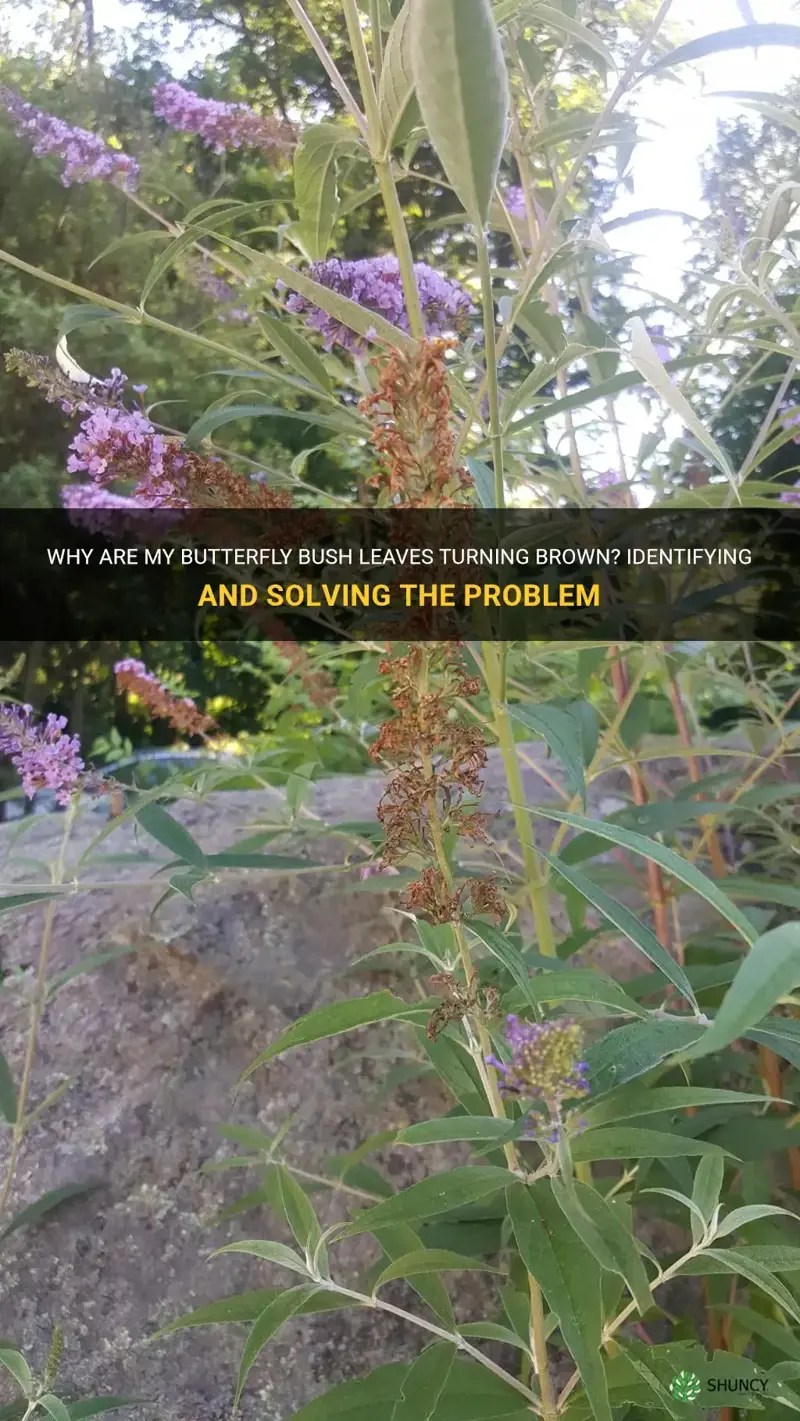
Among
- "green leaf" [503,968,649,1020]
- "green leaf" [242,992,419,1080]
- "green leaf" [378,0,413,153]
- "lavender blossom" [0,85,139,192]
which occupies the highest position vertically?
"lavender blossom" [0,85,139,192]

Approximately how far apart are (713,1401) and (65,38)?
1.03 m

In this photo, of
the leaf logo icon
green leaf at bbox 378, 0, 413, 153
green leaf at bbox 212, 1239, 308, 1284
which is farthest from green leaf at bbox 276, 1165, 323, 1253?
green leaf at bbox 378, 0, 413, 153

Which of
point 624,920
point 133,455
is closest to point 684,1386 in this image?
point 624,920

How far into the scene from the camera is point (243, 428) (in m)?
0.70

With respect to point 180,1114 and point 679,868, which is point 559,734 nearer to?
point 679,868

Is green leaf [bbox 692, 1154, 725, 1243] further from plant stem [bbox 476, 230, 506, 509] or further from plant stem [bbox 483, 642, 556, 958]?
plant stem [bbox 476, 230, 506, 509]

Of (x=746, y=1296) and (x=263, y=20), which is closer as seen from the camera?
(x=746, y=1296)

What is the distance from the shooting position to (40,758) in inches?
15.1

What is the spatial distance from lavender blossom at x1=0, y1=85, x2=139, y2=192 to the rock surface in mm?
429

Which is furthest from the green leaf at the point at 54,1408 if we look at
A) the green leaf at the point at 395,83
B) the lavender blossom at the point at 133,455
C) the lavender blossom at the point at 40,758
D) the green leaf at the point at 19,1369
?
the green leaf at the point at 395,83

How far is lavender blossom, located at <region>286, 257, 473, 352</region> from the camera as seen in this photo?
347 millimetres

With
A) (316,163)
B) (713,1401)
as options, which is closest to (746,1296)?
(713,1401)

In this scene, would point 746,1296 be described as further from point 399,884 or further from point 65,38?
point 65,38

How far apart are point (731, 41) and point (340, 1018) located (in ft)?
1.13
